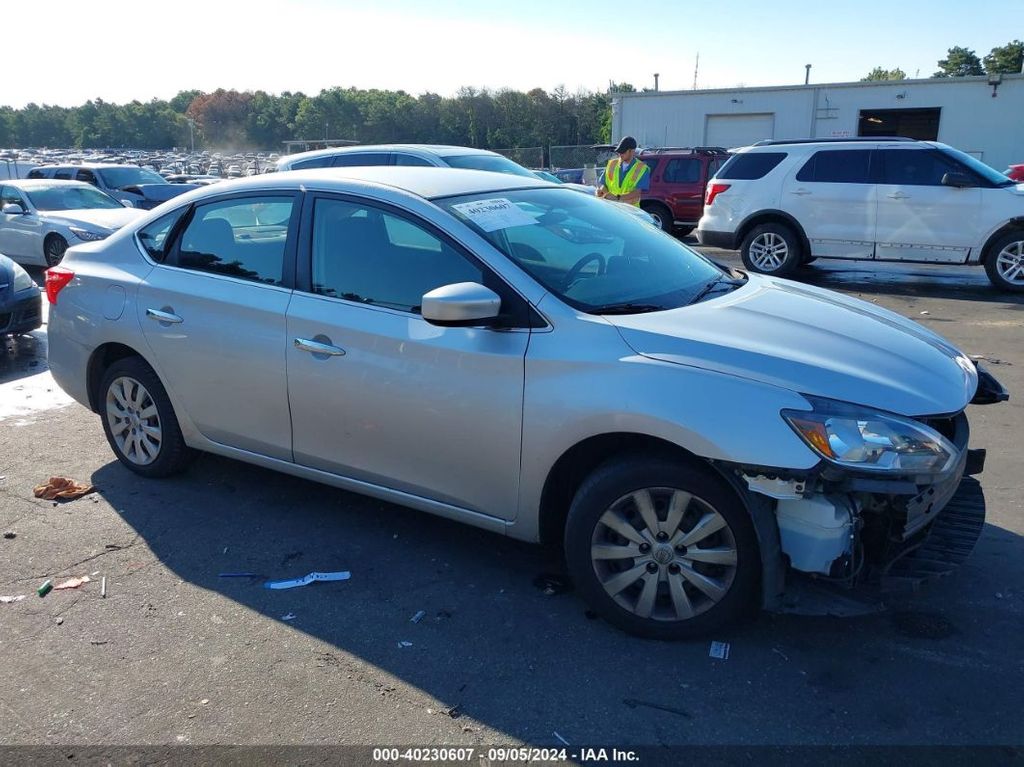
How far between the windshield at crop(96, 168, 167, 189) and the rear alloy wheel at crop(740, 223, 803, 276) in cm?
1417

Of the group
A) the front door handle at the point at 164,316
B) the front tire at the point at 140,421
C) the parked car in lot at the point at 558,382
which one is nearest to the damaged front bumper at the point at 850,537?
the parked car in lot at the point at 558,382

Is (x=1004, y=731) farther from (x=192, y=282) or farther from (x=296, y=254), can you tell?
(x=192, y=282)

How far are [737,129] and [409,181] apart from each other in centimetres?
3169

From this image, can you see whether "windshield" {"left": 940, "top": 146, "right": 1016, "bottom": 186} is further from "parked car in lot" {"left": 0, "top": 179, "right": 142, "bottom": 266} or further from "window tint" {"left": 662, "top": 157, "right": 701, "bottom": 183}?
"parked car in lot" {"left": 0, "top": 179, "right": 142, "bottom": 266}

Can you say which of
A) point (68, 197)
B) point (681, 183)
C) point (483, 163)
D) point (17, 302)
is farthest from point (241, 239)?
point (681, 183)

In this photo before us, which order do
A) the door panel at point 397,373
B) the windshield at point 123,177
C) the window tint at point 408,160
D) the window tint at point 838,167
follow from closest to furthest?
1. the door panel at point 397,373
2. the window tint at point 408,160
3. the window tint at point 838,167
4. the windshield at point 123,177

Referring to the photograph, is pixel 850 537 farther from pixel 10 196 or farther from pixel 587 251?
pixel 10 196

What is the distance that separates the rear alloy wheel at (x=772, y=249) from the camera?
11.9m

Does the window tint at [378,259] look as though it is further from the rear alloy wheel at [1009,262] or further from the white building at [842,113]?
the white building at [842,113]

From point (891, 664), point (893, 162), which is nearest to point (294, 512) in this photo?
point (891, 664)

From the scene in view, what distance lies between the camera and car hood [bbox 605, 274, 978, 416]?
9.55 ft

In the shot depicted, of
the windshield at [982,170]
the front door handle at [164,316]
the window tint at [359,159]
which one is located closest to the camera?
the front door handle at [164,316]

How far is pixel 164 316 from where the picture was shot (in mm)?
4312

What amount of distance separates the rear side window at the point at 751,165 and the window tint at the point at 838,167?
18.0 inches
